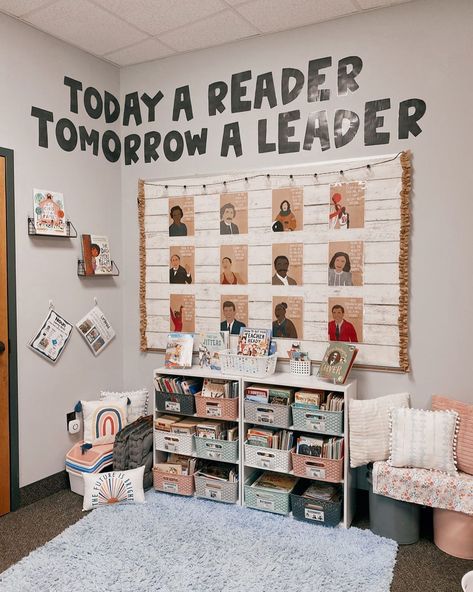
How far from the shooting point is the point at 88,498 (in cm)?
292

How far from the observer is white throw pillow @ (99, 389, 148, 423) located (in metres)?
3.44

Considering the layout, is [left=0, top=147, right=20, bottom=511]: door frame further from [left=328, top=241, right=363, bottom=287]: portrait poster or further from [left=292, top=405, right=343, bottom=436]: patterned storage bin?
[left=328, top=241, right=363, bottom=287]: portrait poster

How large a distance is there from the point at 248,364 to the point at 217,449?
526 mm

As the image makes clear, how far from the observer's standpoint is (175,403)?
3.14 metres

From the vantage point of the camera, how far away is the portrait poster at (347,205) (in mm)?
2898

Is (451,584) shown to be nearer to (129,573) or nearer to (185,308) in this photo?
(129,573)

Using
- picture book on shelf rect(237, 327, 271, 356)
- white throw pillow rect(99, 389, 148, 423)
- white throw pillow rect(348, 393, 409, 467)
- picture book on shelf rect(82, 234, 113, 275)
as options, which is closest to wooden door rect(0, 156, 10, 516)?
picture book on shelf rect(82, 234, 113, 275)

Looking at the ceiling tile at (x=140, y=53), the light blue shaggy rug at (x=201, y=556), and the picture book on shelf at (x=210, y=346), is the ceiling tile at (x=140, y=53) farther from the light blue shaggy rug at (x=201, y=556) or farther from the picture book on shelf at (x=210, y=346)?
the light blue shaggy rug at (x=201, y=556)

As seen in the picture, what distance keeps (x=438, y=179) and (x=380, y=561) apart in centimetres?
191

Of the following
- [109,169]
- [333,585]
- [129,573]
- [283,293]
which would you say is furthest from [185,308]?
[333,585]

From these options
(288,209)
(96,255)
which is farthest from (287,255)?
(96,255)

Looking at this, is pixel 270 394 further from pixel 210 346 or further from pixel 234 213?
pixel 234 213

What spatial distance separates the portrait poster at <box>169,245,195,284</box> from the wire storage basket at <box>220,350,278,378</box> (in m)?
0.61

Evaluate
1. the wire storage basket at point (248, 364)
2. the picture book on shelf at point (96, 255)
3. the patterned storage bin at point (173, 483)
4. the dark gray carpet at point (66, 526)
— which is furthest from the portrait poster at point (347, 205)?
the patterned storage bin at point (173, 483)
